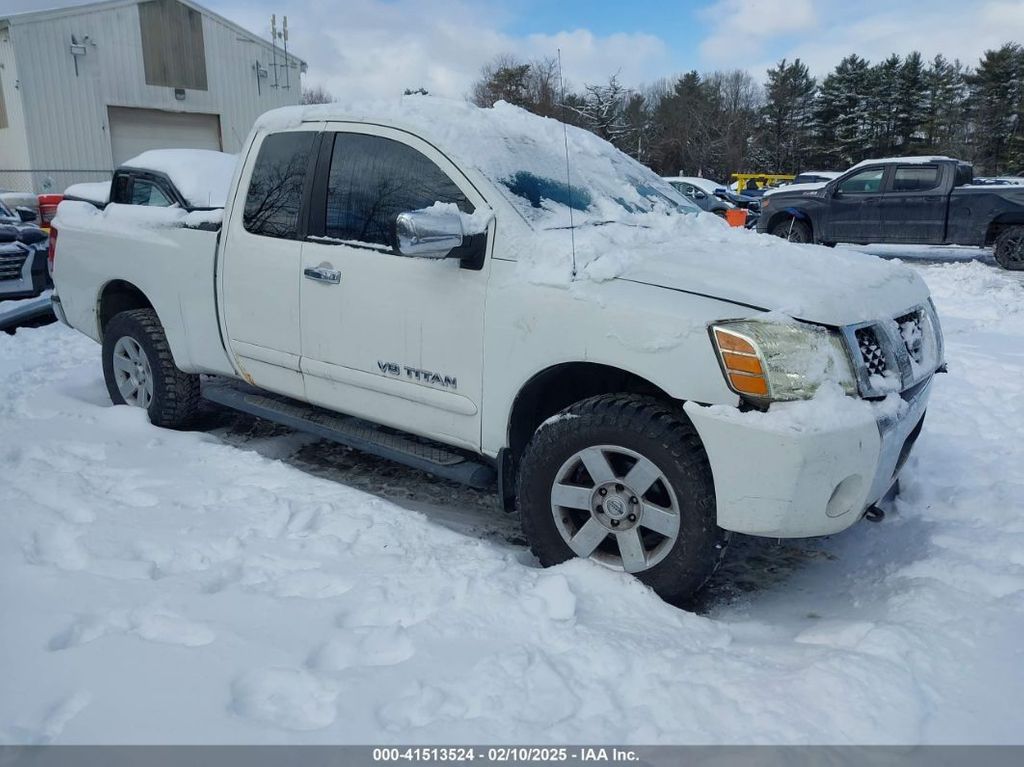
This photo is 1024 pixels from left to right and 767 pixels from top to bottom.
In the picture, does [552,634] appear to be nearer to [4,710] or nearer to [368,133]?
[4,710]

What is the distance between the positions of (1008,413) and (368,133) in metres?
4.23

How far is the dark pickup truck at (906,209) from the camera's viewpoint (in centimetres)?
1263

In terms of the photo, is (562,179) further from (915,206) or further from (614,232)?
(915,206)

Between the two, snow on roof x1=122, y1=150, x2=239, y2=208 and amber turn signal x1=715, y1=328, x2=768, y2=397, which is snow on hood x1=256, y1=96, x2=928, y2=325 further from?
snow on roof x1=122, y1=150, x2=239, y2=208

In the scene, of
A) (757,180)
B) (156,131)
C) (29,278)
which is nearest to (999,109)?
(757,180)

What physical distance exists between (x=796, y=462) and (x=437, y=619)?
130 cm

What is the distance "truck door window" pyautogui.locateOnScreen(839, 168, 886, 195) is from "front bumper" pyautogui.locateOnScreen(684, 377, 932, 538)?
41.8 feet

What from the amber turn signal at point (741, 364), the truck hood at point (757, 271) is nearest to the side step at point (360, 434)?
the truck hood at point (757, 271)

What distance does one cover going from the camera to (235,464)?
4.13 m

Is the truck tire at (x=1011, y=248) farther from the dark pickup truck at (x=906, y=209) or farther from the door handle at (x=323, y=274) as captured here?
the door handle at (x=323, y=274)

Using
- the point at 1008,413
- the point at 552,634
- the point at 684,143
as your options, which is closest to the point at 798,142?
the point at 684,143

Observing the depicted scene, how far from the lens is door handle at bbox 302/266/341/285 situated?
371cm

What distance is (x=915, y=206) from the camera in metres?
13.5

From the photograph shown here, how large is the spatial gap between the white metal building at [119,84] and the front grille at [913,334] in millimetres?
20618
